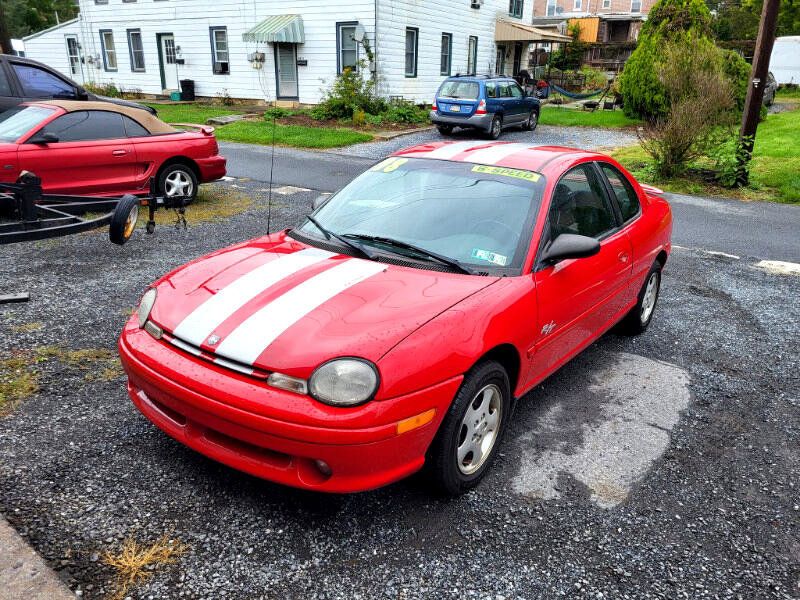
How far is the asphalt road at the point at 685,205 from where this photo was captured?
821 centimetres

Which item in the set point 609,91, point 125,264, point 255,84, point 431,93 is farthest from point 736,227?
point 609,91

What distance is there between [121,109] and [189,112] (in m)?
13.0

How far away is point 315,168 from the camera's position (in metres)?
12.7

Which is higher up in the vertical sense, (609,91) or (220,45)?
(220,45)

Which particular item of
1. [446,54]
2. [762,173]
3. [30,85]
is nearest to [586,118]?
[446,54]

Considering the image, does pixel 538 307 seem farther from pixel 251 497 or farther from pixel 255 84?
pixel 255 84

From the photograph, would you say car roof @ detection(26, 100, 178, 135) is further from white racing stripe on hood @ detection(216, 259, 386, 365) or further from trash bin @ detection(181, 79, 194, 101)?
trash bin @ detection(181, 79, 194, 101)

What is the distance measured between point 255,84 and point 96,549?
21.8 metres

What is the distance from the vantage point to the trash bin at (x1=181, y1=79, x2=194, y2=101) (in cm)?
2319

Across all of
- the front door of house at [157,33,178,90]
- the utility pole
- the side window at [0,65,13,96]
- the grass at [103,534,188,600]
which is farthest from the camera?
the front door of house at [157,33,178,90]

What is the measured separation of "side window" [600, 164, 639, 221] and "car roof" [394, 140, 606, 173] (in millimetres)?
144

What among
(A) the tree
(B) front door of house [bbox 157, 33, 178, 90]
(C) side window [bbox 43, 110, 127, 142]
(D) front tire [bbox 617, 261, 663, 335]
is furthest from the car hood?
(B) front door of house [bbox 157, 33, 178, 90]

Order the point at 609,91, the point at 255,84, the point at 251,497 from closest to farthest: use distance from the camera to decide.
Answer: the point at 251,497, the point at 255,84, the point at 609,91

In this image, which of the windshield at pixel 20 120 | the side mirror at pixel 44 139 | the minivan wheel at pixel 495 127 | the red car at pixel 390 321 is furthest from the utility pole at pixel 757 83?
the windshield at pixel 20 120
